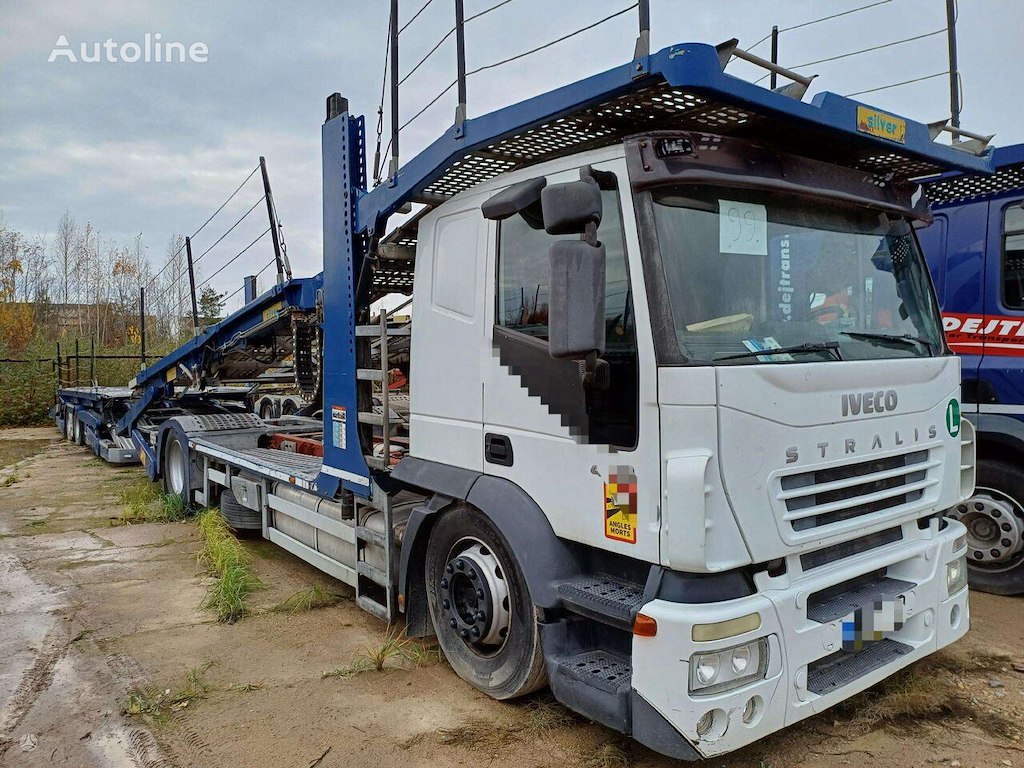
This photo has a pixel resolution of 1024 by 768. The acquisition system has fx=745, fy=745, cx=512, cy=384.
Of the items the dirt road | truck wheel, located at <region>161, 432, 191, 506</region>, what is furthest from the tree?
the dirt road

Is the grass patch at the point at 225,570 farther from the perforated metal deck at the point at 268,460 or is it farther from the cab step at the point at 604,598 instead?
the cab step at the point at 604,598

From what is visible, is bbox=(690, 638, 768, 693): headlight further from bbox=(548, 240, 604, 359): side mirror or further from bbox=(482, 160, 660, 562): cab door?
bbox=(548, 240, 604, 359): side mirror

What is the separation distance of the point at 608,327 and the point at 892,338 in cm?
141

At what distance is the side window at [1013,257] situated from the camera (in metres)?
4.92

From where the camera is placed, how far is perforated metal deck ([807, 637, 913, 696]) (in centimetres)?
290

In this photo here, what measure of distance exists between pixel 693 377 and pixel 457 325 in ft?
4.66

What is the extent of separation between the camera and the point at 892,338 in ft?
11.0

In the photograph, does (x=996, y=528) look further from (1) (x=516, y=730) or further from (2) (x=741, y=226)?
(1) (x=516, y=730)

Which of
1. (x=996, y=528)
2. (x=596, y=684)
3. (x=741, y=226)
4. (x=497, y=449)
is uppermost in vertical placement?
(x=741, y=226)

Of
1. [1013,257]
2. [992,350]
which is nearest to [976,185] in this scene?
[1013,257]

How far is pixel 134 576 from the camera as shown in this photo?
19.4 ft

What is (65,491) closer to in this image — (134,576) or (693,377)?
(134,576)

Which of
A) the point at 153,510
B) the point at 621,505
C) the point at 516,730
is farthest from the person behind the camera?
the point at 153,510

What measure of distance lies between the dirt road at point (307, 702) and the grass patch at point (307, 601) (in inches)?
1.2
